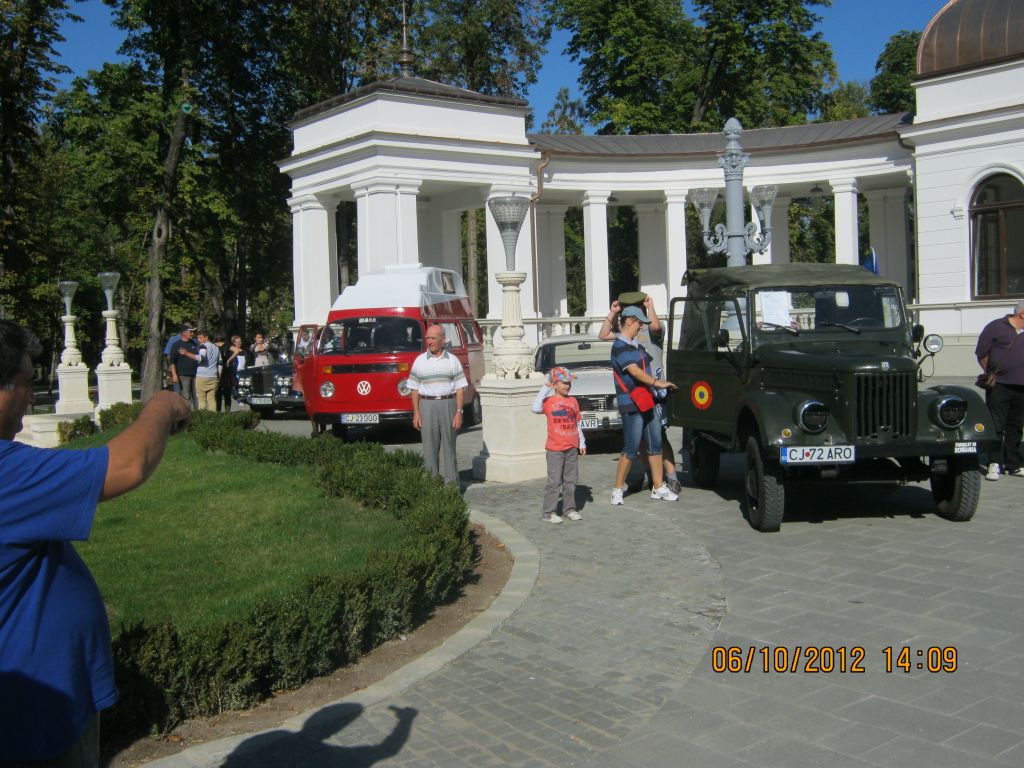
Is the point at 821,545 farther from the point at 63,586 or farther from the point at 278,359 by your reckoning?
the point at 278,359

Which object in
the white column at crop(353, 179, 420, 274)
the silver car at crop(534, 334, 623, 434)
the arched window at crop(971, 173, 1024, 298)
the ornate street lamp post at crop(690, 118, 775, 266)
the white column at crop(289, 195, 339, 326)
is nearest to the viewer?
the silver car at crop(534, 334, 623, 434)

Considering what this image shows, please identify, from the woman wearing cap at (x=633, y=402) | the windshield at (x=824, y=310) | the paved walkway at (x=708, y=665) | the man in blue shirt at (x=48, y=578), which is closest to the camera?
the man in blue shirt at (x=48, y=578)

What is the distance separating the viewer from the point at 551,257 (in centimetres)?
3484

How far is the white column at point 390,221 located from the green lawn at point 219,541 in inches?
604

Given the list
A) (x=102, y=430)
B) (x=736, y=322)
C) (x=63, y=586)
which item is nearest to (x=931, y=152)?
(x=736, y=322)

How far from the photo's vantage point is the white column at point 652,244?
115 ft

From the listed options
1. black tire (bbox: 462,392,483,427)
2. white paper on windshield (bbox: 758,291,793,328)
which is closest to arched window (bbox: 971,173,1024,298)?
black tire (bbox: 462,392,483,427)

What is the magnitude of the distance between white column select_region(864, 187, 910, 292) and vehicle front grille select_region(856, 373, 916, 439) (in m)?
25.8

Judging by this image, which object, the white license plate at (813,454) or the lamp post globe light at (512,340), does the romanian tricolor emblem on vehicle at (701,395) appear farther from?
the lamp post globe light at (512,340)

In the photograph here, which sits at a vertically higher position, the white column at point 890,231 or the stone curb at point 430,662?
the white column at point 890,231

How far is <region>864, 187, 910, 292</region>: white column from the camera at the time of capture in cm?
3259

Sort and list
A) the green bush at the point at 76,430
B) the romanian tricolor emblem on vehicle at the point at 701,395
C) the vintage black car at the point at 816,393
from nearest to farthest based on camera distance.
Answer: the vintage black car at the point at 816,393
the romanian tricolor emblem on vehicle at the point at 701,395
the green bush at the point at 76,430

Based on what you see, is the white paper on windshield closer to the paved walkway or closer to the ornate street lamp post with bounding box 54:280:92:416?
the paved walkway

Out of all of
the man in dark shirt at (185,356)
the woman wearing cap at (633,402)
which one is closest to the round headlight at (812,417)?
the woman wearing cap at (633,402)
